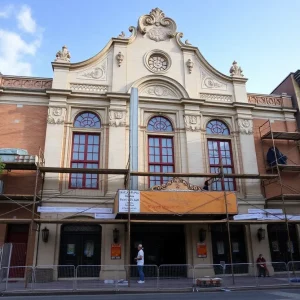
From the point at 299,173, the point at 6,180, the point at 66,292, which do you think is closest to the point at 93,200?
the point at 6,180

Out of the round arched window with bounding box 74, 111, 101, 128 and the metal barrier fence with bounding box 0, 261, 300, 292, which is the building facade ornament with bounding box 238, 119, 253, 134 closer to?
the metal barrier fence with bounding box 0, 261, 300, 292

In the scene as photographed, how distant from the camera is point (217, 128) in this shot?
21.8m

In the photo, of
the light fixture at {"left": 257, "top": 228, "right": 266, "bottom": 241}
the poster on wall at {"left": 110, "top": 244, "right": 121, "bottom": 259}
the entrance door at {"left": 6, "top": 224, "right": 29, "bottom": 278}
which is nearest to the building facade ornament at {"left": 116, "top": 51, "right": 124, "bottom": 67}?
the poster on wall at {"left": 110, "top": 244, "right": 121, "bottom": 259}

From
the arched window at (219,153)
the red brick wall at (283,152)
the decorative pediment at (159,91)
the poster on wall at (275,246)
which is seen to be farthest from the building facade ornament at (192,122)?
the poster on wall at (275,246)

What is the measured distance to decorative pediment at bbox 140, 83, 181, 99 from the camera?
21.4 m

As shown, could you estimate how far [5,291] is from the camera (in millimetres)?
12078

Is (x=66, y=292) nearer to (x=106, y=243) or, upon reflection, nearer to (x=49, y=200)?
(x=106, y=243)

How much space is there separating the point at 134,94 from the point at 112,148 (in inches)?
152

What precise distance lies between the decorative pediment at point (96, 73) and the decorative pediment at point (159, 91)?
114 inches

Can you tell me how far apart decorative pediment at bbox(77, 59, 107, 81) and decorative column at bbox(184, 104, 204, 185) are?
6136 mm

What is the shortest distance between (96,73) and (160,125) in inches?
224

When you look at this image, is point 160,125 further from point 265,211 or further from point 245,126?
point 265,211

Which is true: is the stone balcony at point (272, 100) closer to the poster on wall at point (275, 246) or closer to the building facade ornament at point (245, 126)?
the building facade ornament at point (245, 126)

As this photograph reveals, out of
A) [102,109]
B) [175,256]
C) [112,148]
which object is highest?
[102,109]
